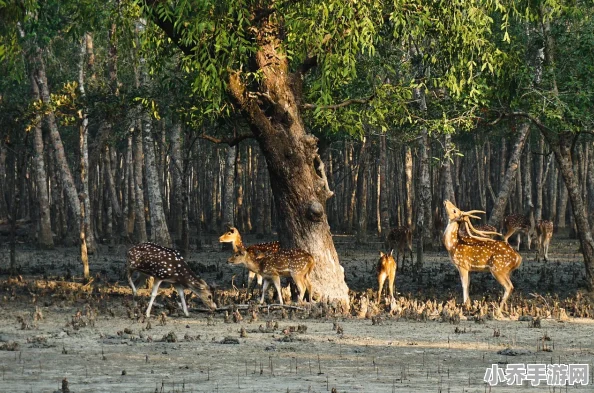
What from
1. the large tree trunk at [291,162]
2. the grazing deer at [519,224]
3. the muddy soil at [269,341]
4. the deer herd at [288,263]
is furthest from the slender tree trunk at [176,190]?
the deer herd at [288,263]

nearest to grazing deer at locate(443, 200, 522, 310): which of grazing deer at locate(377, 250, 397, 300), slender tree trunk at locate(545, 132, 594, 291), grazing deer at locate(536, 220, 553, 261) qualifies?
grazing deer at locate(377, 250, 397, 300)

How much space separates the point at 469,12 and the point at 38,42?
15.4 m

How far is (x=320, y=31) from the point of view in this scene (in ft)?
59.2

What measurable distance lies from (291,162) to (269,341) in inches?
216

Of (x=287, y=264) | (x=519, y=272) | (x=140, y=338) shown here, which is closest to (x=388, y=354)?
(x=140, y=338)

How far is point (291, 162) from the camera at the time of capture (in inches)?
797

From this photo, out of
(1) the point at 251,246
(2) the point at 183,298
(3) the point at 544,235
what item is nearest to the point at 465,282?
(1) the point at 251,246

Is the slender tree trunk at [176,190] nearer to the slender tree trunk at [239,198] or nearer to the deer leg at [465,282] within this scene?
the slender tree trunk at [239,198]

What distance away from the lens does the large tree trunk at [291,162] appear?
20.1 m

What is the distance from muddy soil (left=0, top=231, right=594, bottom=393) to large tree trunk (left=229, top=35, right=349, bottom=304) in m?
0.95

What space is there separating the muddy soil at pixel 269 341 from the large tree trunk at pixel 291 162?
95cm

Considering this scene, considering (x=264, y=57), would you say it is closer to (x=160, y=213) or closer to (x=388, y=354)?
(x=388, y=354)

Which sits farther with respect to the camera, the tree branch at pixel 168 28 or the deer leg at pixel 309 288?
the deer leg at pixel 309 288

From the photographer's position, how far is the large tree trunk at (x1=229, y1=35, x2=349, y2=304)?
20.1 m
